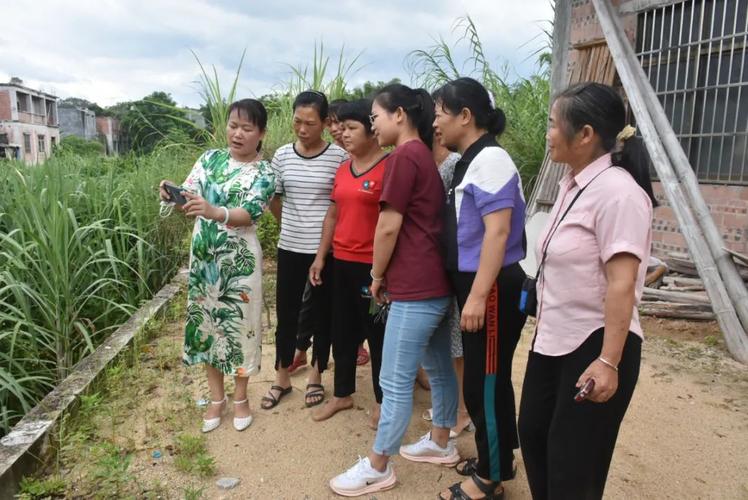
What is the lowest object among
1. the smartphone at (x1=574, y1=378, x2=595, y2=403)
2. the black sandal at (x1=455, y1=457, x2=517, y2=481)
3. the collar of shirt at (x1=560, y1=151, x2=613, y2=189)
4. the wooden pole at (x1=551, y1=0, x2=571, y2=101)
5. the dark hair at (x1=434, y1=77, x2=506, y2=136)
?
the black sandal at (x1=455, y1=457, x2=517, y2=481)

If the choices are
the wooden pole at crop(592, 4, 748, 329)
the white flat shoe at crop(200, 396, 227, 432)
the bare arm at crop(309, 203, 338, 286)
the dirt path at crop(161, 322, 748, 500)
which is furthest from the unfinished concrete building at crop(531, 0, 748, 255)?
the white flat shoe at crop(200, 396, 227, 432)

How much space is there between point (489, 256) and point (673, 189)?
3.33m

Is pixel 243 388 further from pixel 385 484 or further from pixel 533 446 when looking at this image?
pixel 533 446

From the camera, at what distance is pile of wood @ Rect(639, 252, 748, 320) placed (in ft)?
15.2

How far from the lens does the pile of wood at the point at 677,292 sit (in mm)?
4629

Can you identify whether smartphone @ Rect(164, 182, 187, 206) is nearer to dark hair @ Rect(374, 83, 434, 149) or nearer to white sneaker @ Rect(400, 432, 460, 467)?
dark hair @ Rect(374, 83, 434, 149)

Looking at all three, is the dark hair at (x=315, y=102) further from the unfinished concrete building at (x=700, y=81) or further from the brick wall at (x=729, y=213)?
the unfinished concrete building at (x=700, y=81)

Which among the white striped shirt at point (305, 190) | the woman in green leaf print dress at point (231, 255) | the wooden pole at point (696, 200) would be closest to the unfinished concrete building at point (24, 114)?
the wooden pole at point (696, 200)

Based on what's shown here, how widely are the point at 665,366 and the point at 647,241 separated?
2.76m

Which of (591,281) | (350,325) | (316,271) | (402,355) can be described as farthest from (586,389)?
(316,271)

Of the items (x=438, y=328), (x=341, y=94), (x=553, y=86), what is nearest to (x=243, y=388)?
(x=438, y=328)

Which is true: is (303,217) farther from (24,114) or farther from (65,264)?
(24,114)

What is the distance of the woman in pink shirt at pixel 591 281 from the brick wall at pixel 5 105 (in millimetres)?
46090

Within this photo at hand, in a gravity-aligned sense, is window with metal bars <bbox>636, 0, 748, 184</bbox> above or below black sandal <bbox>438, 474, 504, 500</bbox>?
above
